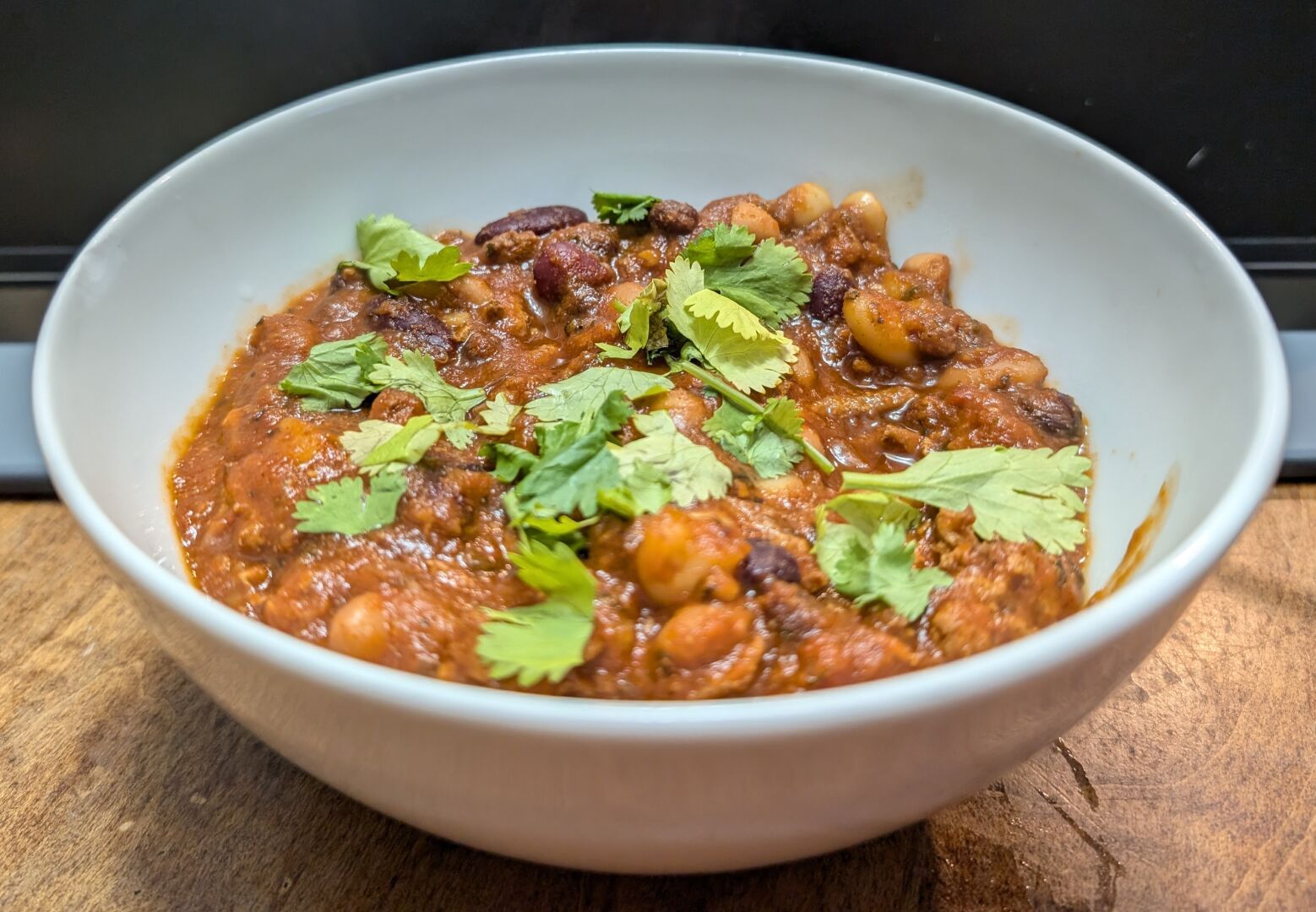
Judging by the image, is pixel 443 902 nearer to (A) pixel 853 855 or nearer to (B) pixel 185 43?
(A) pixel 853 855

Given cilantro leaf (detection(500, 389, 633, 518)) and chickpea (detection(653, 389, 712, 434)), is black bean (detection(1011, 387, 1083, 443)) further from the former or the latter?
cilantro leaf (detection(500, 389, 633, 518))

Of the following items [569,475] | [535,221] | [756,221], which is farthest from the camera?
[535,221]

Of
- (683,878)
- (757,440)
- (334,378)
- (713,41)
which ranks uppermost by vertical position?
(713,41)

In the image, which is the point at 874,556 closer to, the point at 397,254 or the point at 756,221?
the point at 756,221

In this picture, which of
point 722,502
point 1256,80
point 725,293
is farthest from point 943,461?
point 1256,80

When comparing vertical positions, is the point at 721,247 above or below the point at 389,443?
above

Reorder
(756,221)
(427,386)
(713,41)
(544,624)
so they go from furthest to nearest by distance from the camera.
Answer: (713,41) < (756,221) < (427,386) < (544,624)

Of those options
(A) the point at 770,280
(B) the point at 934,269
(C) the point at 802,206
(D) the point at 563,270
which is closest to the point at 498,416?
(D) the point at 563,270
